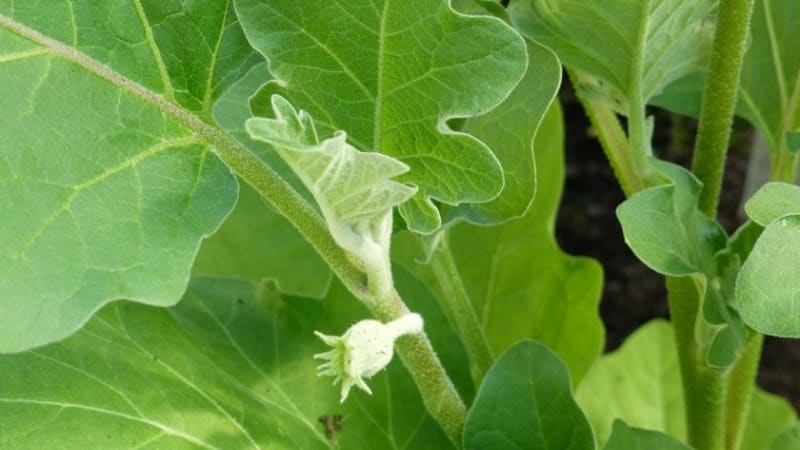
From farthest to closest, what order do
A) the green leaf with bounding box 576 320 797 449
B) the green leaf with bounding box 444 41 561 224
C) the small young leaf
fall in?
the green leaf with bounding box 576 320 797 449
the green leaf with bounding box 444 41 561 224
the small young leaf

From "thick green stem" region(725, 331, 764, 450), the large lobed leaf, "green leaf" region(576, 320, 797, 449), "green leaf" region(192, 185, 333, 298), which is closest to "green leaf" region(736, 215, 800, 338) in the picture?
the large lobed leaf

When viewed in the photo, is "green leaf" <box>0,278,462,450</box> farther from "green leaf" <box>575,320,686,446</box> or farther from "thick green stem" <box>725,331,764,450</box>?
"green leaf" <box>575,320,686,446</box>

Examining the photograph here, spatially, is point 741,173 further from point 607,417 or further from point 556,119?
point 556,119

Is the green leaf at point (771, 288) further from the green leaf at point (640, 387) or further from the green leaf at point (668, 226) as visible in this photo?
the green leaf at point (640, 387)

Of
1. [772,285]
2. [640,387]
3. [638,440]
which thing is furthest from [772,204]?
[640,387]

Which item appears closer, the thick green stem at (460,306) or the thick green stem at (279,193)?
the thick green stem at (279,193)

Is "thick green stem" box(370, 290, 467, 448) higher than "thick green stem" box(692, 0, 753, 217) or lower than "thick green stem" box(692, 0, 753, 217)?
lower

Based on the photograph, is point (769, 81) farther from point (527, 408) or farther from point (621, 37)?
point (527, 408)

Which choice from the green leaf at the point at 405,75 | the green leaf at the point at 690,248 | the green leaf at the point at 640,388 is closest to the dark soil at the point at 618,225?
the green leaf at the point at 640,388
